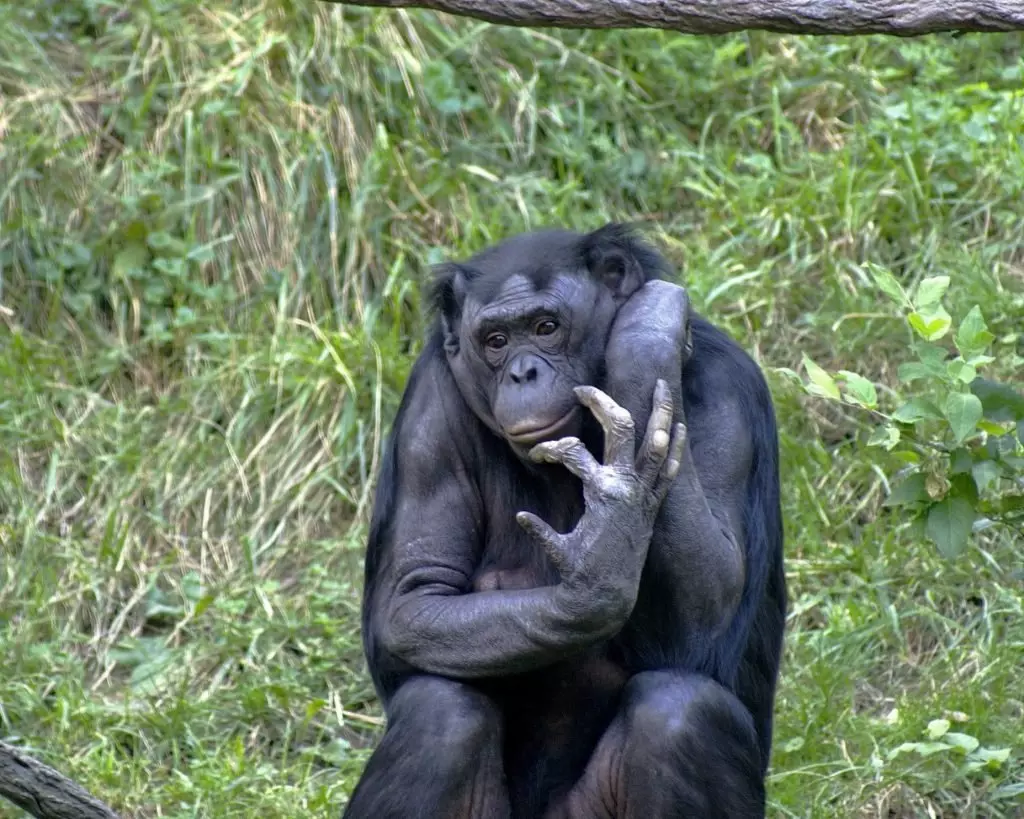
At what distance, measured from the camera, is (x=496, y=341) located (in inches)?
196

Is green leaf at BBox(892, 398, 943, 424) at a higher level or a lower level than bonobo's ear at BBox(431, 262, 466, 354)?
lower

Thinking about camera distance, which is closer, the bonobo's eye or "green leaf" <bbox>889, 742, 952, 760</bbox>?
the bonobo's eye

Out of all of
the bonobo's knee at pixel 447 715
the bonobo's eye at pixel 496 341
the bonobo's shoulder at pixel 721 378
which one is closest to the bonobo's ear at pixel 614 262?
the bonobo's shoulder at pixel 721 378

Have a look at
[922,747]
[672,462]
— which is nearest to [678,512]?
[672,462]

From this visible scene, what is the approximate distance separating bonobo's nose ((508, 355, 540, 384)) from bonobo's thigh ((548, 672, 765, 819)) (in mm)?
861

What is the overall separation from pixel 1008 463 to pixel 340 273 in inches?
162

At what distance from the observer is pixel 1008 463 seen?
486 centimetres

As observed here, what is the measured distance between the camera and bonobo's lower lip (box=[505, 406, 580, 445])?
15.5 ft

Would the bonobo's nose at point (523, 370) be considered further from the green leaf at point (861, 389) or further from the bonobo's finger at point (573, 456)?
the green leaf at point (861, 389)

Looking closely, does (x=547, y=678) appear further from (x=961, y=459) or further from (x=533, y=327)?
(x=961, y=459)

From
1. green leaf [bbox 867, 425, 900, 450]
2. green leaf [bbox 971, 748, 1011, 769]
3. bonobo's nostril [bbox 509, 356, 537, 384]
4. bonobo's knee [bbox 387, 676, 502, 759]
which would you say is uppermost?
bonobo's nostril [bbox 509, 356, 537, 384]

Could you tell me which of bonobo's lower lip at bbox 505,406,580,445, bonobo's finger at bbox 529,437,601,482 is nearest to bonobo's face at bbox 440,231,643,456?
bonobo's lower lip at bbox 505,406,580,445

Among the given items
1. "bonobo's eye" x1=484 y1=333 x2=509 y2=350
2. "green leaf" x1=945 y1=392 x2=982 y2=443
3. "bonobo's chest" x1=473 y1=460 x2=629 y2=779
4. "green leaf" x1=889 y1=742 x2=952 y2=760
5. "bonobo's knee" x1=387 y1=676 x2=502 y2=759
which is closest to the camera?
"green leaf" x1=945 y1=392 x2=982 y2=443

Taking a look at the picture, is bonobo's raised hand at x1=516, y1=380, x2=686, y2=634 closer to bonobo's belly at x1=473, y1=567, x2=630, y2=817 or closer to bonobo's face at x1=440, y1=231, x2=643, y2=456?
bonobo's face at x1=440, y1=231, x2=643, y2=456
